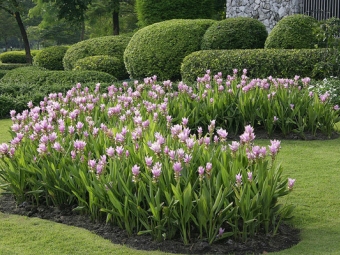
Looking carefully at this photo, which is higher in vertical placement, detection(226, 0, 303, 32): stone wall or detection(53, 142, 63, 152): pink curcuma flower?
detection(226, 0, 303, 32): stone wall

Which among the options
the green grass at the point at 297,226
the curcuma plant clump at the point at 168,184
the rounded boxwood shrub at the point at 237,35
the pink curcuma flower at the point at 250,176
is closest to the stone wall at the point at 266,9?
the rounded boxwood shrub at the point at 237,35

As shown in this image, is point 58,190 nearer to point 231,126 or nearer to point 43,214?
point 43,214

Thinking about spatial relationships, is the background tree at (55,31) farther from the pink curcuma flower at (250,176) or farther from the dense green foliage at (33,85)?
the pink curcuma flower at (250,176)

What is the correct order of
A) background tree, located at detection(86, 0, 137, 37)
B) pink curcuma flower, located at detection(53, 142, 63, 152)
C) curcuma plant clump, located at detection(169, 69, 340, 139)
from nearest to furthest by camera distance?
pink curcuma flower, located at detection(53, 142, 63, 152), curcuma plant clump, located at detection(169, 69, 340, 139), background tree, located at detection(86, 0, 137, 37)

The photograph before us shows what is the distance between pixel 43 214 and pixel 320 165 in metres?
3.24

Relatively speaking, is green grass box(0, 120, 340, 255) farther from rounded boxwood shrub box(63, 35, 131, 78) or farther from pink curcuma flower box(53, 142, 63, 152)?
rounded boxwood shrub box(63, 35, 131, 78)

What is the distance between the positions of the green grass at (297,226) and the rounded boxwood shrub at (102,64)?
11653 millimetres

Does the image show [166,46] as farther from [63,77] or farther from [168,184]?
[168,184]

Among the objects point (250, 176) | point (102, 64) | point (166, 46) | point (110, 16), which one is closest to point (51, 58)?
point (102, 64)

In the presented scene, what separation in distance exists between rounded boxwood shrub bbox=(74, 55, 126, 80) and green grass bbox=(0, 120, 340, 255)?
11653 millimetres

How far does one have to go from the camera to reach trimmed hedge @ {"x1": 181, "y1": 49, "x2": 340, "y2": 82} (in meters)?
11.2

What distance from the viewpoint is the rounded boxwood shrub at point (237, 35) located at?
44.9ft

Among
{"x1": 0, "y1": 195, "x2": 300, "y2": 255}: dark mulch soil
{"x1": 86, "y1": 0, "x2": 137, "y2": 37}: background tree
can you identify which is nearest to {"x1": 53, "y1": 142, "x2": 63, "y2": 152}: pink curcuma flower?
{"x1": 0, "y1": 195, "x2": 300, "y2": 255}: dark mulch soil

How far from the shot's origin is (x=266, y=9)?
15.4 m
